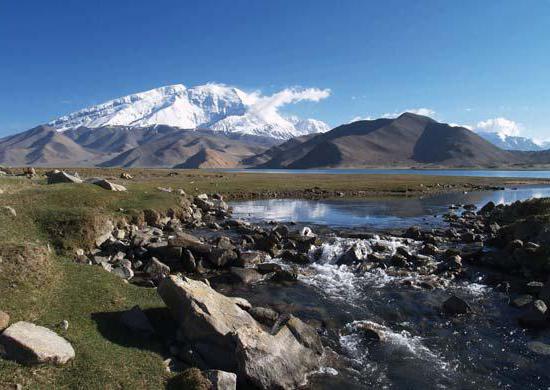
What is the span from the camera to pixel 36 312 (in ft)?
51.6

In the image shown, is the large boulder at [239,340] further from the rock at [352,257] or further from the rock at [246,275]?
the rock at [352,257]

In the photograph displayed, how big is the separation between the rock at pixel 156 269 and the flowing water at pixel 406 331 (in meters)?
4.73

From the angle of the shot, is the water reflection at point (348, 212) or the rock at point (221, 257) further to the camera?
the water reflection at point (348, 212)

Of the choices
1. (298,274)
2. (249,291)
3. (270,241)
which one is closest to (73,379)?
(249,291)

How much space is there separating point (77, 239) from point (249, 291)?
13.8 meters

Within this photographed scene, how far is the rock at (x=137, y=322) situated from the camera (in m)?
16.9

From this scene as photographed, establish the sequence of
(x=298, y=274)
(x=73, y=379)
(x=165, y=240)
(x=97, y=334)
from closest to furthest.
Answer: (x=73, y=379) < (x=97, y=334) < (x=298, y=274) < (x=165, y=240)

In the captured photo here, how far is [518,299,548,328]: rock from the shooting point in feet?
71.5

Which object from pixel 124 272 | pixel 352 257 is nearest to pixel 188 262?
pixel 124 272

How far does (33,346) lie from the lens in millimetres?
13062

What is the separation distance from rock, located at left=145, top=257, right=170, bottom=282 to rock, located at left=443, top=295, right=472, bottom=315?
17.8m

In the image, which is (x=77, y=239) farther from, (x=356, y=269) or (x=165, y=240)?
(x=356, y=269)

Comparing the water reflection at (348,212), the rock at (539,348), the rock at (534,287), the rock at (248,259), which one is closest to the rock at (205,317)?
the rock at (248,259)

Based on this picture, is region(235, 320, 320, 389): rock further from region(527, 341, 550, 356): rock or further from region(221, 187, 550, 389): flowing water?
region(527, 341, 550, 356): rock
